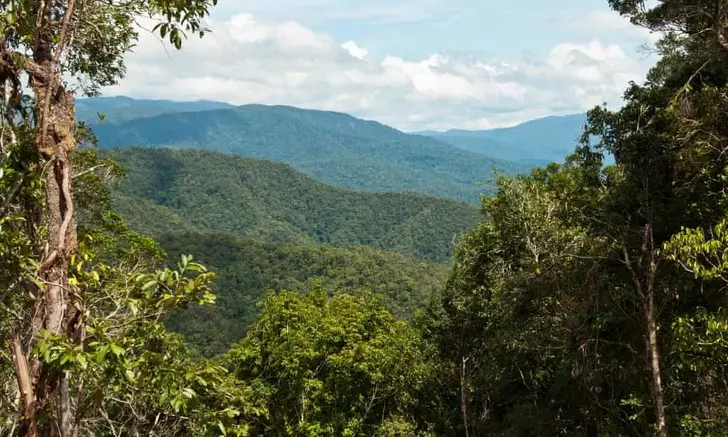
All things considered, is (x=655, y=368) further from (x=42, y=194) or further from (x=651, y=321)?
(x=42, y=194)

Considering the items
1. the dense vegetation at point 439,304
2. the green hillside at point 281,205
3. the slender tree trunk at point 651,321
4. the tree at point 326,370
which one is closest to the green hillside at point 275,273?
the tree at point 326,370

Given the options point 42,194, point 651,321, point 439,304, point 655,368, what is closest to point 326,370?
point 439,304

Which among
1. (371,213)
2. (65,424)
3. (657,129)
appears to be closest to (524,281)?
(657,129)

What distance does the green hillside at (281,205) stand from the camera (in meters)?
140

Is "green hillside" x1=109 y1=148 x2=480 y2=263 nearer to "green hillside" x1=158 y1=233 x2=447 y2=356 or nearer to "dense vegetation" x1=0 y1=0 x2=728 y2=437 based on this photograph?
"green hillside" x1=158 y1=233 x2=447 y2=356

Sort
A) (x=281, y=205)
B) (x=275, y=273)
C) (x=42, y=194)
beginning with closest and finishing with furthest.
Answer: (x=42, y=194) < (x=275, y=273) < (x=281, y=205)

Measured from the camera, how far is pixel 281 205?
16850 cm

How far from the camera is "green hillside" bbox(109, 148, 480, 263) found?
140500 mm

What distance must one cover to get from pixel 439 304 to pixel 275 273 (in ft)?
223

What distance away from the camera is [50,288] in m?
2.58

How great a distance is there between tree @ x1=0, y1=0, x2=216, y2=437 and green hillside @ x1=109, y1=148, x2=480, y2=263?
12822 centimetres

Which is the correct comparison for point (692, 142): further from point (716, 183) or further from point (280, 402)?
point (280, 402)

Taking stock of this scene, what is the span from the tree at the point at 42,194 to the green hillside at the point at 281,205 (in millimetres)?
128221

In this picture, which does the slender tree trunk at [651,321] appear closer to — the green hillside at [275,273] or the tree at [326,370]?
the tree at [326,370]
